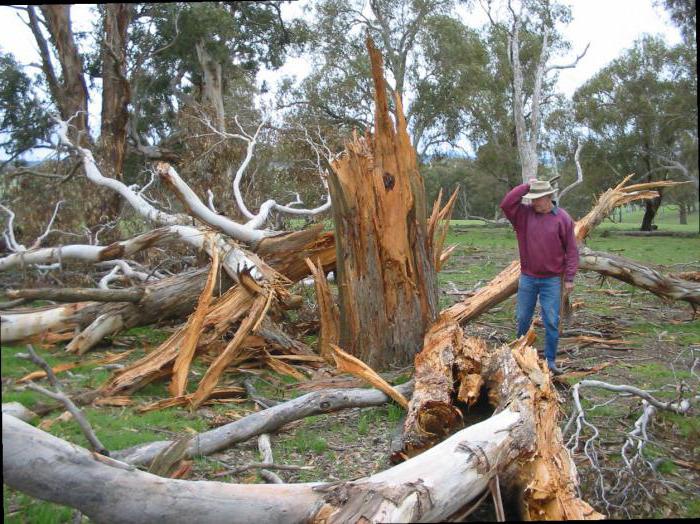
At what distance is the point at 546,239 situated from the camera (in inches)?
222

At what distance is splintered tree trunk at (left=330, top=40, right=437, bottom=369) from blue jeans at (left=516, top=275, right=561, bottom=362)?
83 cm

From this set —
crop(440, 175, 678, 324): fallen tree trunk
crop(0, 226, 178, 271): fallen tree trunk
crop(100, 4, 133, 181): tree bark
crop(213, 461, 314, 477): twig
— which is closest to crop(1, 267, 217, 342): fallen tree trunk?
crop(0, 226, 178, 271): fallen tree trunk

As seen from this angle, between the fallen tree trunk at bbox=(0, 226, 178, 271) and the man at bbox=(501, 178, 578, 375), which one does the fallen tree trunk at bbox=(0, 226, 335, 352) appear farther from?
the man at bbox=(501, 178, 578, 375)

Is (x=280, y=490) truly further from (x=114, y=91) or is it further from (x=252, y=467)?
(x=114, y=91)

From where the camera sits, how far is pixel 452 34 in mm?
15195

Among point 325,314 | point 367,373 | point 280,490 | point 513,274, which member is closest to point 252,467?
point 280,490

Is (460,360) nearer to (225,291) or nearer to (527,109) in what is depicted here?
(225,291)

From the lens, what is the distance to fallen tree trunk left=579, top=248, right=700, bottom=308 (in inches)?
295

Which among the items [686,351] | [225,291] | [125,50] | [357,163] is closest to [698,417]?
[686,351]

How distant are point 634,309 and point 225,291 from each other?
18.2ft

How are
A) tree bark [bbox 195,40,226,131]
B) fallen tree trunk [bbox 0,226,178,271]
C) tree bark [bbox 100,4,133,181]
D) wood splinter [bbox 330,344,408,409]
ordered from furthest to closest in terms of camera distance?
tree bark [bbox 195,40,226,131], tree bark [bbox 100,4,133,181], fallen tree trunk [bbox 0,226,178,271], wood splinter [bbox 330,344,408,409]

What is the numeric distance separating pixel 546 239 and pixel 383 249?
1.44m

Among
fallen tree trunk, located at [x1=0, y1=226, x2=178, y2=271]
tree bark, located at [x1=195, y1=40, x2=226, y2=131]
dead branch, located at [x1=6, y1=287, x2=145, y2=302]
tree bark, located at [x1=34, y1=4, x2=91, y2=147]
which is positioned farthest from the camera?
tree bark, located at [x1=195, y1=40, x2=226, y2=131]

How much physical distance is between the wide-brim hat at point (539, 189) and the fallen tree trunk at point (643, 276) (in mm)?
2327
